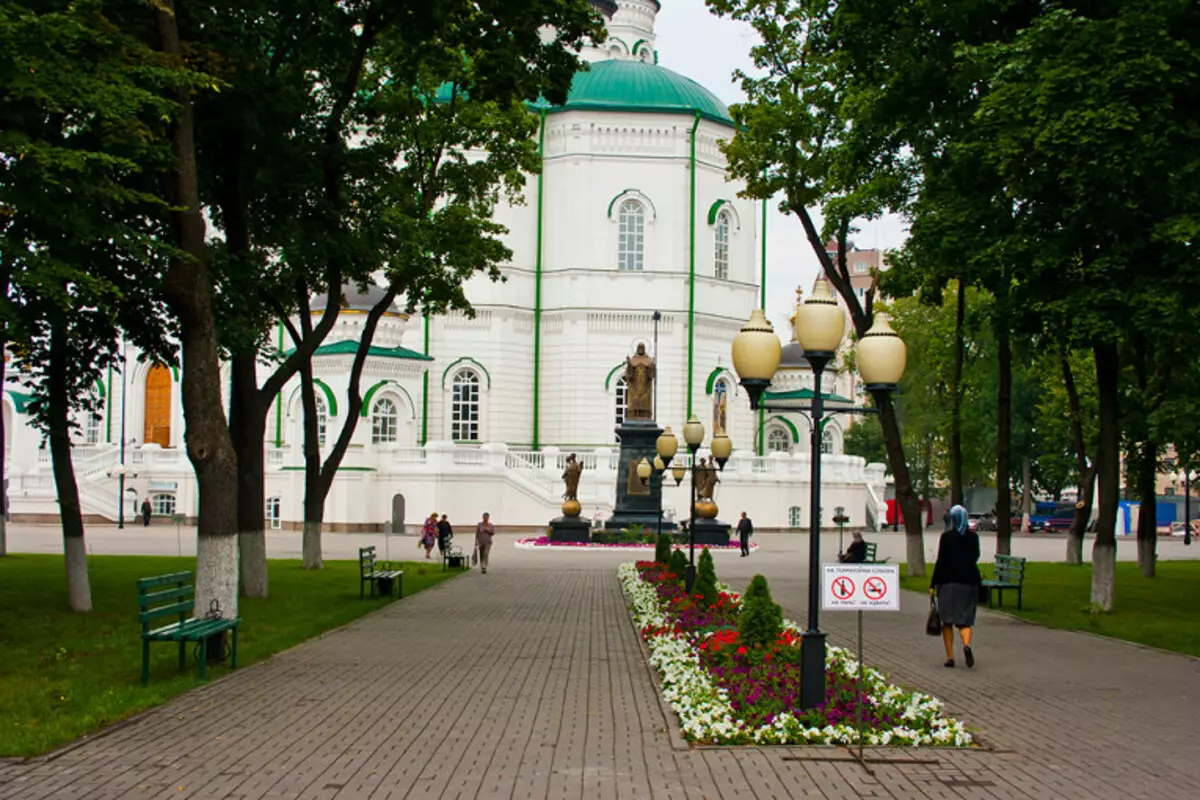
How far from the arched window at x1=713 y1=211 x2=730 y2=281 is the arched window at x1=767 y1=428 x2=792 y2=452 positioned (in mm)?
7403

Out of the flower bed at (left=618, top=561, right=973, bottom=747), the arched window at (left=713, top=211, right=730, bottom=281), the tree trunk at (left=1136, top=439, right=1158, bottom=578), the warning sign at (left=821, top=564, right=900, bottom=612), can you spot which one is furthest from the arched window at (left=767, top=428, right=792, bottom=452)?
the warning sign at (left=821, top=564, right=900, bottom=612)

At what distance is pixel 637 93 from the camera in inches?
2274

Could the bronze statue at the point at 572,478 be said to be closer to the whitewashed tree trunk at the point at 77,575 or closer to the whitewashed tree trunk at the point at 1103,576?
the whitewashed tree trunk at the point at 1103,576

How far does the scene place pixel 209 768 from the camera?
9.05 metres

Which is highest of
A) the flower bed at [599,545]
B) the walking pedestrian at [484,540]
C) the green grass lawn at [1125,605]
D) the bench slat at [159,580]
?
the bench slat at [159,580]

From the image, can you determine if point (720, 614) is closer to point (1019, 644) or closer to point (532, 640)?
point (532, 640)

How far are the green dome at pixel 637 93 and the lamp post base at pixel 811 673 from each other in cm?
4794

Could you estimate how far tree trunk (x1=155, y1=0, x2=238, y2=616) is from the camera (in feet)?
47.1

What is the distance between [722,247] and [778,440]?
9007mm

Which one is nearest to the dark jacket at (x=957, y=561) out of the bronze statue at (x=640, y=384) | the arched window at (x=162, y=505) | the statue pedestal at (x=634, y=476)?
the statue pedestal at (x=634, y=476)

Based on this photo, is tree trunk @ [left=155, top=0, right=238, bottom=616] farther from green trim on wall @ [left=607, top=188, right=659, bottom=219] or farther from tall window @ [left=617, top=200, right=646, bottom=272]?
tall window @ [left=617, top=200, right=646, bottom=272]

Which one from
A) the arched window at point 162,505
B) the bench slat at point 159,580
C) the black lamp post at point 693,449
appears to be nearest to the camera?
the bench slat at point 159,580

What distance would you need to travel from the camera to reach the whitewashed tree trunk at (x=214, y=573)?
48.4 feet

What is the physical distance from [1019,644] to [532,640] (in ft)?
19.1
